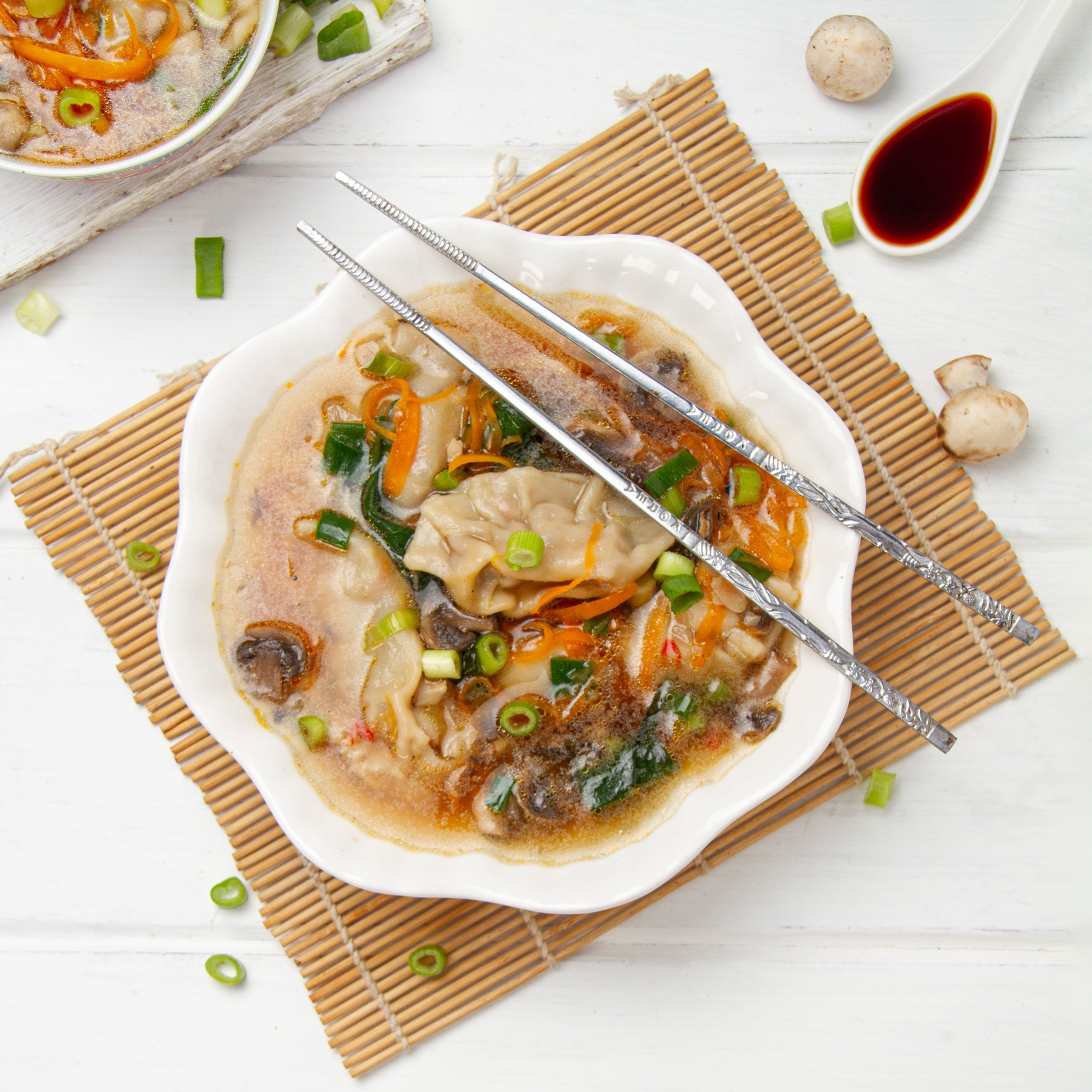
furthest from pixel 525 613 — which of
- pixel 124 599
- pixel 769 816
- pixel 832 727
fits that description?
pixel 124 599

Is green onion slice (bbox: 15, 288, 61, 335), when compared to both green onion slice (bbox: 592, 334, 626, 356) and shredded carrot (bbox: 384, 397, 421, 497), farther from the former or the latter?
green onion slice (bbox: 592, 334, 626, 356)

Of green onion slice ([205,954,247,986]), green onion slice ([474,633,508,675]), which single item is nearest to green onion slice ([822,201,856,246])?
green onion slice ([474,633,508,675])

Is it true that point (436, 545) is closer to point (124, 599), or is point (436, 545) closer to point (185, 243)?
point (124, 599)

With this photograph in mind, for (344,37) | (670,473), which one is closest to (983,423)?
(670,473)

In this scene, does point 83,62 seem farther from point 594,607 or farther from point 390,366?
point 594,607

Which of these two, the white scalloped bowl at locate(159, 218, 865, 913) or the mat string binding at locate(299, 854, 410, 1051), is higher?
the white scalloped bowl at locate(159, 218, 865, 913)

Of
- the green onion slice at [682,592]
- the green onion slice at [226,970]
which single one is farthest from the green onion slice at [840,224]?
the green onion slice at [226,970]

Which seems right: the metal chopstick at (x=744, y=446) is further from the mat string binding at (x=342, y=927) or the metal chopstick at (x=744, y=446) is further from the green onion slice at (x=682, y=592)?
the mat string binding at (x=342, y=927)
